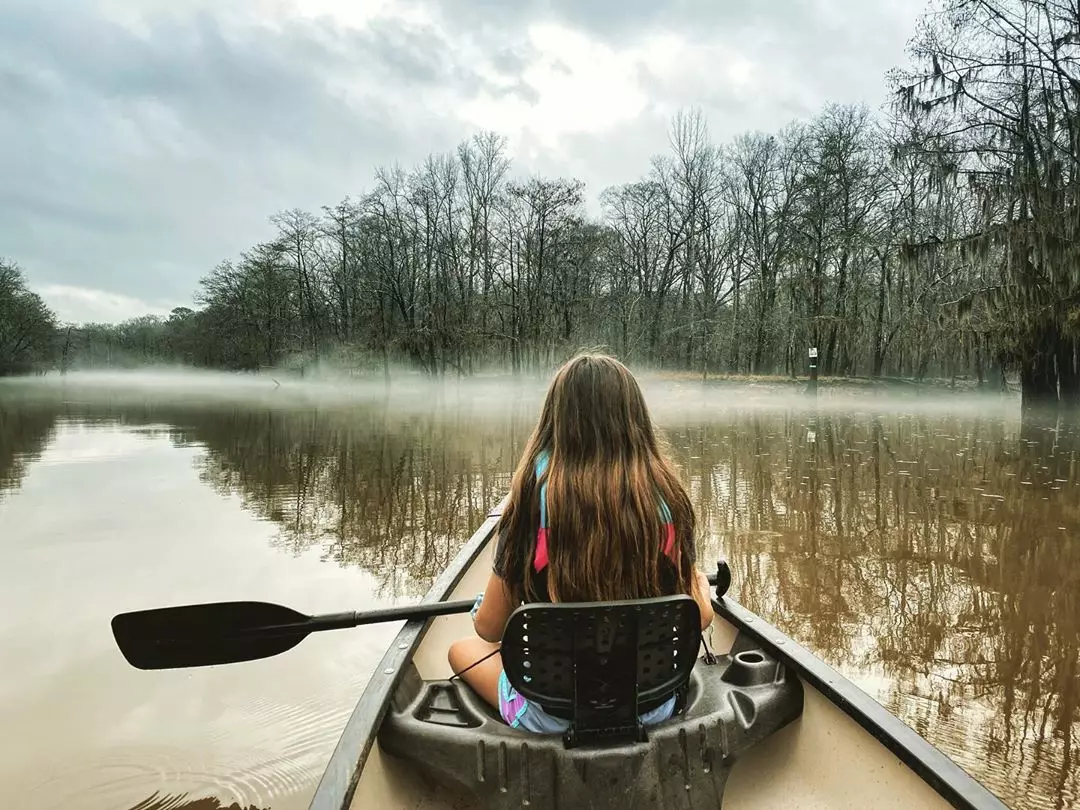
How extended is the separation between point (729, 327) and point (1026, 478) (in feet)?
98.5

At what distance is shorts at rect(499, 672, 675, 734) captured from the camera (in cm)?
206

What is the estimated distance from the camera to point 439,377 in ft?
135

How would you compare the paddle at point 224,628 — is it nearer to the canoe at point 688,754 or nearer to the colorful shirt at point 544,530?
the canoe at point 688,754

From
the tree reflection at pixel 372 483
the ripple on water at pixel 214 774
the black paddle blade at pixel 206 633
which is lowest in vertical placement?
the ripple on water at pixel 214 774

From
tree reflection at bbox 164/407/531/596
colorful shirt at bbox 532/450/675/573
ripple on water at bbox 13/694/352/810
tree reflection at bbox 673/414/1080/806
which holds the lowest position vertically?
ripple on water at bbox 13/694/352/810

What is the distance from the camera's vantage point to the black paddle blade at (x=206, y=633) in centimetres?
294

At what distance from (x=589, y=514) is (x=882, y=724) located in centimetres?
120

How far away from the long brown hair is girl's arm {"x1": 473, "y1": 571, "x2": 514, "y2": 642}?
0.05m

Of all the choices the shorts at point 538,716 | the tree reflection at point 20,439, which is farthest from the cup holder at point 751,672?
the tree reflection at point 20,439

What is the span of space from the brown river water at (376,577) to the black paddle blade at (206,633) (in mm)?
615

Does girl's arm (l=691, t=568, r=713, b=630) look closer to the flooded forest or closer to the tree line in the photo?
the flooded forest

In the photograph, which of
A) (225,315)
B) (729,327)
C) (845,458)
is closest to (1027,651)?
(845,458)

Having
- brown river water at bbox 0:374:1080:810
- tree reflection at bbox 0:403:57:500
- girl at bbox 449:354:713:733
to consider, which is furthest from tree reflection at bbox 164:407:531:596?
girl at bbox 449:354:713:733

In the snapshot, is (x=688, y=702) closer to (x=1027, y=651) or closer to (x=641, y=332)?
(x=1027, y=651)
